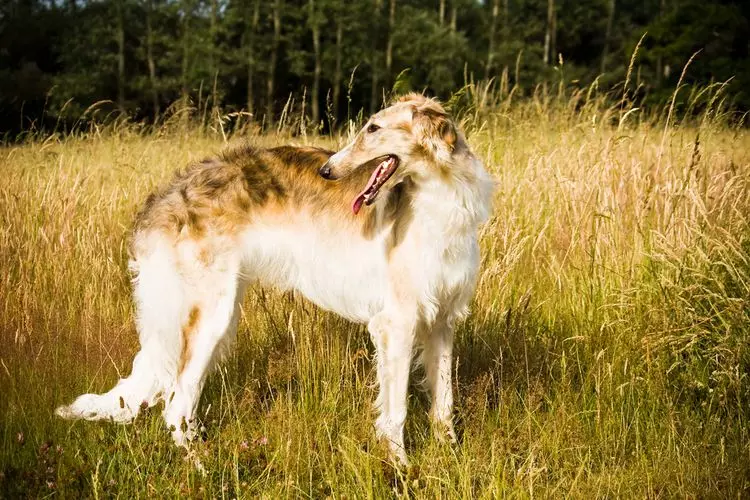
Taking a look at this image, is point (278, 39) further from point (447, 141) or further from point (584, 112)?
point (447, 141)

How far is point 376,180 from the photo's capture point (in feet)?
10.5

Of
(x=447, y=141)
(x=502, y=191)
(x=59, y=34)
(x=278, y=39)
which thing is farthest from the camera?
(x=59, y=34)

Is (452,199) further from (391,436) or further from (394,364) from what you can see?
(391,436)

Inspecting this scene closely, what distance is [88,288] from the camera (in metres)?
4.26

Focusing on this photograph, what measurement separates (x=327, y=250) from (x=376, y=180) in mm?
480

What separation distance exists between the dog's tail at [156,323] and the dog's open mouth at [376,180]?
0.97 metres

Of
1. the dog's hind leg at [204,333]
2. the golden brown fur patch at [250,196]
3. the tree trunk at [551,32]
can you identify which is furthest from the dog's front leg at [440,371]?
the tree trunk at [551,32]

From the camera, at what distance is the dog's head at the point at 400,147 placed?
3.12 meters

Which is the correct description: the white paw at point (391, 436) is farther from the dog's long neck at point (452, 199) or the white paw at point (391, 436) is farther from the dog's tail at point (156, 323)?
the dog's tail at point (156, 323)

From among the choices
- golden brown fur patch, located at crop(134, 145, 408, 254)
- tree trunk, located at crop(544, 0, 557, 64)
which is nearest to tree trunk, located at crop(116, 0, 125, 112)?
tree trunk, located at crop(544, 0, 557, 64)

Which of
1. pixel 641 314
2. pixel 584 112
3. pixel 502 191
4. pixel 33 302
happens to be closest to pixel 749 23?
pixel 584 112

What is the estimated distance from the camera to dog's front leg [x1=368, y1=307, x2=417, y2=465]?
3123 mm

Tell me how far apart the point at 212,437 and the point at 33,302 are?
5.66 feet

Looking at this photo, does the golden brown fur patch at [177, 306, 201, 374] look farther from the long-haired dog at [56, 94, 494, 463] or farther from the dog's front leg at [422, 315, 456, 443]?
the dog's front leg at [422, 315, 456, 443]
